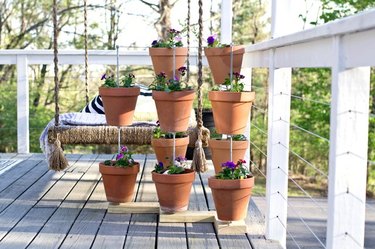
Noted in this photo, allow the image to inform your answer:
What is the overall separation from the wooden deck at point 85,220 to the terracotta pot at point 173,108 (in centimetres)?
46

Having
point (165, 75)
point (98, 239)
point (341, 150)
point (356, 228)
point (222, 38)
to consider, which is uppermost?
point (222, 38)

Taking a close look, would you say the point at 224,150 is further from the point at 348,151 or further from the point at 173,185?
the point at 348,151

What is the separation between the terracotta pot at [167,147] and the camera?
135 inches

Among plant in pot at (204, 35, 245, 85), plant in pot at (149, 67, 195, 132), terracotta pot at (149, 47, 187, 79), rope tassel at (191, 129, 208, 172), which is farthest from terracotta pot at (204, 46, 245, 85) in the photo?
rope tassel at (191, 129, 208, 172)

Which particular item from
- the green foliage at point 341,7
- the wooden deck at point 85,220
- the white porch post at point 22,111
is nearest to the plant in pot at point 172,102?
the wooden deck at point 85,220

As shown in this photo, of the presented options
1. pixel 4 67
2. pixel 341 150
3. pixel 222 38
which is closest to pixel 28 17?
pixel 4 67

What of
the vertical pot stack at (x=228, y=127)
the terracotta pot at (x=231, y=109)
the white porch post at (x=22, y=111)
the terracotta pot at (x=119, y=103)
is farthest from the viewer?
the white porch post at (x=22, y=111)

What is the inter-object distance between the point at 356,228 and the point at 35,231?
5.02 feet

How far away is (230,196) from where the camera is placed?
2.79m

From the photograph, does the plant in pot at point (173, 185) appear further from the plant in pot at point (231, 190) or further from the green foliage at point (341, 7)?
the green foliage at point (341, 7)

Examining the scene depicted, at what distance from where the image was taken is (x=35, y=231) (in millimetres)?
2846

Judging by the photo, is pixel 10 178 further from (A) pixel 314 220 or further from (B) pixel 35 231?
(A) pixel 314 220

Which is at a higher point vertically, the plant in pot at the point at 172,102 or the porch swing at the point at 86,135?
the plant in pot at the point at 172,102

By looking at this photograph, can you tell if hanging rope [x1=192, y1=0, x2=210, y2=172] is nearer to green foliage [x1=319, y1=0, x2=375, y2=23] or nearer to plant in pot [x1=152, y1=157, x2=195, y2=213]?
plant in pot [x1=152, y1=157, x2=195, y2=213]
